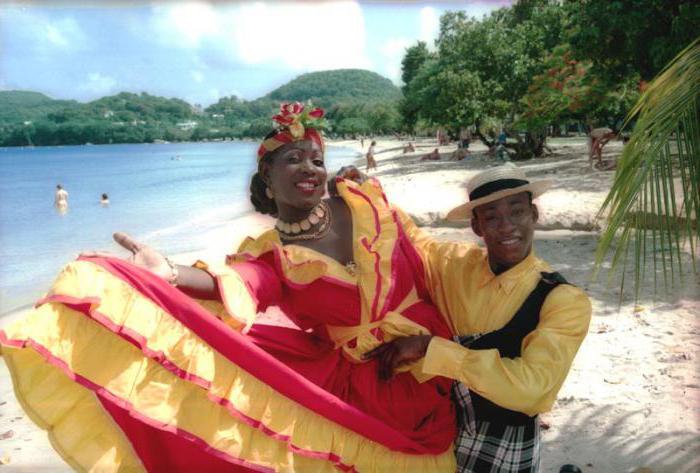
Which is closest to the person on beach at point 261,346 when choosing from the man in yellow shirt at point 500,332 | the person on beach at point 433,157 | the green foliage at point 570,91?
the man in yellow shirt at point 500,332

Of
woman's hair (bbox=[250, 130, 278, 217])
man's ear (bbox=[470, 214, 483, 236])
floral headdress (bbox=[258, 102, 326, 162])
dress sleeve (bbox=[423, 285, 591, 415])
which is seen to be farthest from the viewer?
woman's hair (bbox=[250, 130, 278, 217])

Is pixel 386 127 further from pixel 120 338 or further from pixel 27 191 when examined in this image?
pixel 120 338

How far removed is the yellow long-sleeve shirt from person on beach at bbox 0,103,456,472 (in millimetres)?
183

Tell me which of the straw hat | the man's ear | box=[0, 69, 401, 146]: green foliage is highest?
box=[0, 69, 401, 146]: green foliage

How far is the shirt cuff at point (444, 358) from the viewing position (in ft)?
6.43

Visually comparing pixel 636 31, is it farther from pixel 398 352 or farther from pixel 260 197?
pixel 398 352

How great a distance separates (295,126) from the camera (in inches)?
97.4

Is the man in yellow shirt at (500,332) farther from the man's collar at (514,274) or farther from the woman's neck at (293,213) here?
the woman's neck at (293,213)

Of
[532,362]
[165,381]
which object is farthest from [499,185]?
[165,381]

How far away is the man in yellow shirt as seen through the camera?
6.17 ft

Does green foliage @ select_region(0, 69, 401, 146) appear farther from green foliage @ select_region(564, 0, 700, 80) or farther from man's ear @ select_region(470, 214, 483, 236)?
man's ear @ select_region(470, 214, 483, 236)

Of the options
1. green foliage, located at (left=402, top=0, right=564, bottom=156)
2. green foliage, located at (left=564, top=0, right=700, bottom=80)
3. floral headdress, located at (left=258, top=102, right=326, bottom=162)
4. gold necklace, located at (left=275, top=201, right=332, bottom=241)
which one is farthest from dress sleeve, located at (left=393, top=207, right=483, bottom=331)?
green foliage, located at (left=402, top=0, right=564, bottom=156)

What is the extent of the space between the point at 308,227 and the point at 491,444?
117 cm

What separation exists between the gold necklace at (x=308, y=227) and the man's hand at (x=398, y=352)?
1.90 feet
